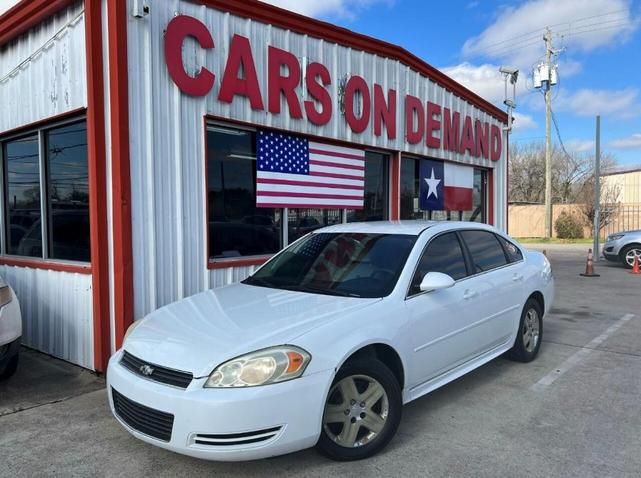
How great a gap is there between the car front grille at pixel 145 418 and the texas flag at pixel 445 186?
7.71m

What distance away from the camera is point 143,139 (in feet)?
17.8

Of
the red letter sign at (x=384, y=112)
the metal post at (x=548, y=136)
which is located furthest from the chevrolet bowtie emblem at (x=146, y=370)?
the metal post at (x=548, y=136)

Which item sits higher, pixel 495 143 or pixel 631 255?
pixel 495 143

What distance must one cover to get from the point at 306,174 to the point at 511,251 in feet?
10.2

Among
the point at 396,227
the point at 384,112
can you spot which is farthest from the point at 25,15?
the point at 384,112

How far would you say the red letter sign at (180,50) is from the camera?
222 inches

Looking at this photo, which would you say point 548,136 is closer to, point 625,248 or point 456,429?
point 625,248

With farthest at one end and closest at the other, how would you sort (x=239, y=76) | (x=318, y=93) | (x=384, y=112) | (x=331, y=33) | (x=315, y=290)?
1. (x=384, y=112)
2. (x=331, y=33)
3. (x=318, y=93)
4. (x=239, y=76)
5. (x=315, y=290)

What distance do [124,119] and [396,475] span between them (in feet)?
13.6

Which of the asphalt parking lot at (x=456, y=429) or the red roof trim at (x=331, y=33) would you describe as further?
the red roof trim at (x=331, y=33)

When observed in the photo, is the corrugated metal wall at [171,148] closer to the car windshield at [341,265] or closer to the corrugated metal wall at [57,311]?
the corrugated metal wall at [57,311]

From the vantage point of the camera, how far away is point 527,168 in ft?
151

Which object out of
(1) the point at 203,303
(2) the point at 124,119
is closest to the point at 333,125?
(2) the point at 124,119

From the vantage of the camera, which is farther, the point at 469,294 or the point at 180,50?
the point at 180,50
